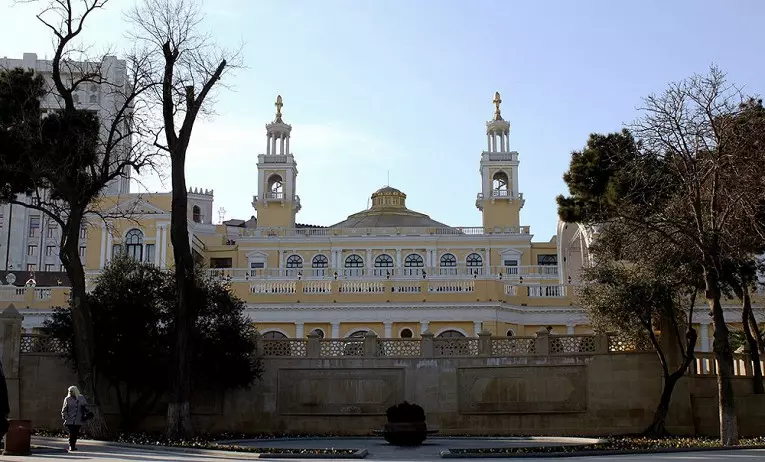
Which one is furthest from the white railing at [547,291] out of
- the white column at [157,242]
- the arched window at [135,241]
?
the arched window at [135,241]

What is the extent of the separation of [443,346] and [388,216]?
163 feet

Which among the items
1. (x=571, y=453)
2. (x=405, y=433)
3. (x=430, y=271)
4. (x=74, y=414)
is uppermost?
(x=430, y=271)

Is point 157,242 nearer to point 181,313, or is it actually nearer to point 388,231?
point 388,231

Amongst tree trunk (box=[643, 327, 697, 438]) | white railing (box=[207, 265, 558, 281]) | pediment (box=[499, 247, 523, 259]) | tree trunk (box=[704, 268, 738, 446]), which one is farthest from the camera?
pediment (box=[499, 247, 523, 259])

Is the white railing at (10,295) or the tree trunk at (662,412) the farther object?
the white railing at (10,295)

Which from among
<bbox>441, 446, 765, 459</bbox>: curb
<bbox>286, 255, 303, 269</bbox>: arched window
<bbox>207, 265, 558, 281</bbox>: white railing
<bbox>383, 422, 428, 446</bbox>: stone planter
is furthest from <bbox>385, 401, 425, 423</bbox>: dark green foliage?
<bbox>286, 255, 303, 269</bbox>: arched window

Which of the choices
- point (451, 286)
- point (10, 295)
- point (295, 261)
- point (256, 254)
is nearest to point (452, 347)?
point (451, 286)

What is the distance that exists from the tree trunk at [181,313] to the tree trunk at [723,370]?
12.8 meters

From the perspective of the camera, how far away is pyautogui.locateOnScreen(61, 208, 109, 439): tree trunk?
23.8 meters

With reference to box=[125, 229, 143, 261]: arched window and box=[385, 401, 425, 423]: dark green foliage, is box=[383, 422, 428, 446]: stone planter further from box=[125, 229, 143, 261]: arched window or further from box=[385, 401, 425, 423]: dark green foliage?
box=[125, 229, 143, 261]: arched window

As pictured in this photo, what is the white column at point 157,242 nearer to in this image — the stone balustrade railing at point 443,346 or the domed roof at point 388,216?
the domed roof at point 388,216

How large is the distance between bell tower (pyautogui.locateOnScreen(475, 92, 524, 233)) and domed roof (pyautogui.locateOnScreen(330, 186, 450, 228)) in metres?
4.24

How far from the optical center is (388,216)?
7700 centimetres

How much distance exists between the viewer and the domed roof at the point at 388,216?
75500 mm
